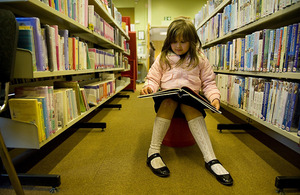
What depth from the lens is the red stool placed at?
4.01 ft

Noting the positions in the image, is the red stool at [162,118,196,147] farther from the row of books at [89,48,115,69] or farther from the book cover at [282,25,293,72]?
the row of books at [89,48,115,69]

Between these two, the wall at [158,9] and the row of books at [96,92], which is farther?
the wall at [158,9]

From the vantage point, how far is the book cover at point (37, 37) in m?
0.82

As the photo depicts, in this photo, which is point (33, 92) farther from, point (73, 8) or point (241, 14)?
point (241, 14)

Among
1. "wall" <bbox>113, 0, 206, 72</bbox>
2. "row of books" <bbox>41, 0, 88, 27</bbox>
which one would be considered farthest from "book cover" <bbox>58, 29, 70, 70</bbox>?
"wall" <bbox>113, 0, 206, 72</bbox>

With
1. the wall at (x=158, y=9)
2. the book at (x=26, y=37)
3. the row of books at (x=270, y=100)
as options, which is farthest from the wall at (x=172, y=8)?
the book at (x=26, y=37)

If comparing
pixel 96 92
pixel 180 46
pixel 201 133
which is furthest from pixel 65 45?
pixel 201 133

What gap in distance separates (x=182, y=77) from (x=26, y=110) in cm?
88

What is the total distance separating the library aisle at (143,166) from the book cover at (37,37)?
1.88 feet

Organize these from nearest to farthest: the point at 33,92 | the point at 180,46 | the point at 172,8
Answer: the point at 33,92 < the point at 180,46 < the point at 172,8

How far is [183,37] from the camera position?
1104 millimetres

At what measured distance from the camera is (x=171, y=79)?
1197 mm

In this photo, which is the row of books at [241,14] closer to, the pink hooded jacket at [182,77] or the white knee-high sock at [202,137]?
the pink hooded jacket at [182,77]

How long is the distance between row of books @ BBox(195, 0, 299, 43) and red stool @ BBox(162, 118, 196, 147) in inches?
34.4
